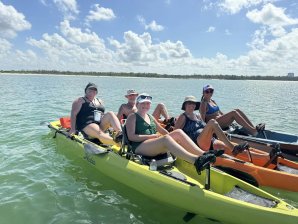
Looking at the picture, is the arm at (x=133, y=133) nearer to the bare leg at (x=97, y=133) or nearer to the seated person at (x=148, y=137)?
the seated person at (x=148, y=137)

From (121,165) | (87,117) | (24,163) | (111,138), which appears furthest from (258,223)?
(24,163)

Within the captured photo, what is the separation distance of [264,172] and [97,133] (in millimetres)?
4002

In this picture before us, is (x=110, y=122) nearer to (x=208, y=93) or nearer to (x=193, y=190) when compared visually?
(x=208, y=93)

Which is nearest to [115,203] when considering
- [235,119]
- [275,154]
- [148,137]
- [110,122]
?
[148,137]

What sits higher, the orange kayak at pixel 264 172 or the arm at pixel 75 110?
the arm at pixel 75 110

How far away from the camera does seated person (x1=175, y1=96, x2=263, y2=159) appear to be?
6801 mm

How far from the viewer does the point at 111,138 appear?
788cm

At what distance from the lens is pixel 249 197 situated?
5121 mm

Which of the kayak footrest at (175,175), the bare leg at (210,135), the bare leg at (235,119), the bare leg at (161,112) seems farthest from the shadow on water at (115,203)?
the bare leg at (235,119)

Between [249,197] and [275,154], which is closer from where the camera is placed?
[249,197]

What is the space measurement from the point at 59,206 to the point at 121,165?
134 cm

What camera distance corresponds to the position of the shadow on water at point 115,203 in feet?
17.6

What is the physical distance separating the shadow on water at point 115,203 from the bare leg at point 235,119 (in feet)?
12.6

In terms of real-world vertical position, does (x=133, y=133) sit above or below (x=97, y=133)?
above
